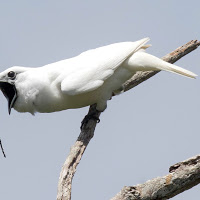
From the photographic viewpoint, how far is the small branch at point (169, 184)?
429 cm

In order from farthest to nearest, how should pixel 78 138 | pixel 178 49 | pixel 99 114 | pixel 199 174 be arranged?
pixel 178 49
pixel 99 114
pixel 78 138
pixel 199 174

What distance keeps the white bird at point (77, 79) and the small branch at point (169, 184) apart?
1.97 m

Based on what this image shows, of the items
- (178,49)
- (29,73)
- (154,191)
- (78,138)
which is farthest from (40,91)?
(154,191)

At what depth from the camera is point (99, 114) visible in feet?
21.1

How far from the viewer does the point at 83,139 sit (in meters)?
5.93

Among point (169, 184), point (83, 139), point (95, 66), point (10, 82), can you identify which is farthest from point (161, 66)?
point (169, 184)

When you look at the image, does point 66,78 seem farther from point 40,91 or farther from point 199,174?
point 199,174

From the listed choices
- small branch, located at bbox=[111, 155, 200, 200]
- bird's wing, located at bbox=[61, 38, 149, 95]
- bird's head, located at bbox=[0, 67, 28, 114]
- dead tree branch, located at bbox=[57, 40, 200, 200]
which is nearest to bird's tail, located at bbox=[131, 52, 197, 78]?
bird's wing, located at bbox=[61, 38, 149, 95]

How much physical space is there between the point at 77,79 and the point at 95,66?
295mm

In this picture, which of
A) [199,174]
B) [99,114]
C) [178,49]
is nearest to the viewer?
[199,174]

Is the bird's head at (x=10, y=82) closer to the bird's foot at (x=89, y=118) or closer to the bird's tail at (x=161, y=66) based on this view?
the bird's foot at (x=89, y=118)

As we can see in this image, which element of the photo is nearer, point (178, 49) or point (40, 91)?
point (40, 91)

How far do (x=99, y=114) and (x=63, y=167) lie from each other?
121 cm

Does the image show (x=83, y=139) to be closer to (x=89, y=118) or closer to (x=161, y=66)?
(x=89, y=118)
